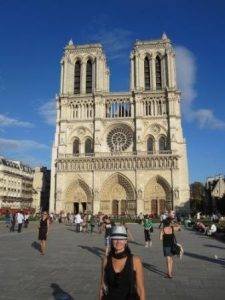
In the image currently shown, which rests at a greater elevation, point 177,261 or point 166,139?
point 166,139

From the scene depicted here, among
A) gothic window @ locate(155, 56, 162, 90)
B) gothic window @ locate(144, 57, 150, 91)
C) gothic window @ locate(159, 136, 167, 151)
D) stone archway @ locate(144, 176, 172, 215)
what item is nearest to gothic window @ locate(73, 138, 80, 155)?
stone archway @ locate(144, 176, 172, 215)

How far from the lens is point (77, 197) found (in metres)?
54.0

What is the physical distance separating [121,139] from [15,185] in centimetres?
3022

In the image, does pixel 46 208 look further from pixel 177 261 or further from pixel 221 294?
pixel 221 294

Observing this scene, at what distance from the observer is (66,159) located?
178ft

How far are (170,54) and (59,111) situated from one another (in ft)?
63.1

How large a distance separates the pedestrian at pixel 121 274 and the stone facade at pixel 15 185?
66554 millimetres

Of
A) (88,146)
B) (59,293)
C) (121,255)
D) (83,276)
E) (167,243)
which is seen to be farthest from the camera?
(88,146)

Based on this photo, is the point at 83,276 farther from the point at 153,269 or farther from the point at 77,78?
the point at 77,78

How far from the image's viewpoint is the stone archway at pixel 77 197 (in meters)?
53.8

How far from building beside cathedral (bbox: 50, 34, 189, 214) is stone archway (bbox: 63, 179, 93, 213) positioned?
147mm

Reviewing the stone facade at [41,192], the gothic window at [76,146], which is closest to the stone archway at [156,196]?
the gothic window at [76,146]

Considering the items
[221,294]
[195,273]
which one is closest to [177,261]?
[195,273]

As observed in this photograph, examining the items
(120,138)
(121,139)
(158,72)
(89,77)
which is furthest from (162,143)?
→ (89,77)
